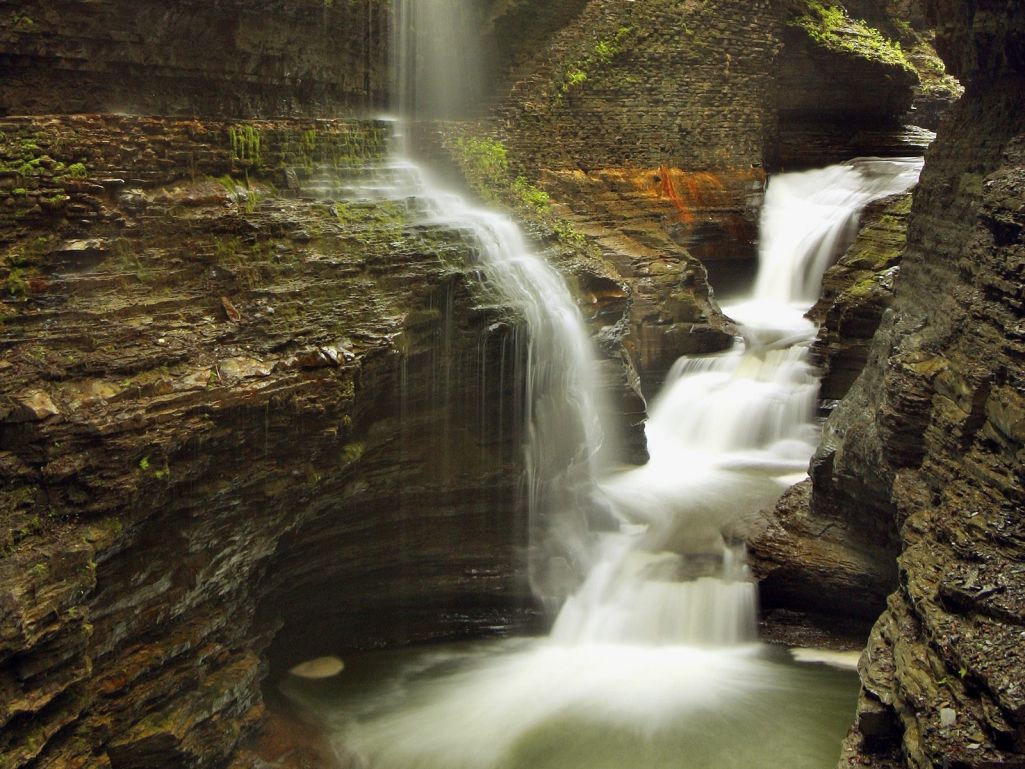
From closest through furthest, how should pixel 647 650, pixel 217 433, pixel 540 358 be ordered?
pixel 217 433
pixel 647 650
pixel 540 358

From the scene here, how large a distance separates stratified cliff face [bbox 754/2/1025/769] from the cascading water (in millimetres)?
1427

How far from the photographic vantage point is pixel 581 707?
7.69 meters

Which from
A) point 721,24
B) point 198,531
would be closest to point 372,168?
A: point 198,531

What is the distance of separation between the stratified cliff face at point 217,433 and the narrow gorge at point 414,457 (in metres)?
0.03

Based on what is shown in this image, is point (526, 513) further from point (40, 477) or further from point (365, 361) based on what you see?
point (40, 477)

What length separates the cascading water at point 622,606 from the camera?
7262 millimetres

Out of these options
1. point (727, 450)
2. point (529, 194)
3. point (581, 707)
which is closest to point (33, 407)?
point (581, 707)

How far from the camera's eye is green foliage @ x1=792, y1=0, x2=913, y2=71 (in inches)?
674

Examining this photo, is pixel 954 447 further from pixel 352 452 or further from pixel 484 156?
pixel 484 156

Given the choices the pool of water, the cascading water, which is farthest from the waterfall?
the pool of water

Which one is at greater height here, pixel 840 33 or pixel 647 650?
pixel 840 33

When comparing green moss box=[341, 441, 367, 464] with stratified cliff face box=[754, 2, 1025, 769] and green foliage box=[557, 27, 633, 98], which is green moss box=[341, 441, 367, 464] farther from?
green foliage box=[557, 27, 633, 98]

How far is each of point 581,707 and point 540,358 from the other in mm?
3210

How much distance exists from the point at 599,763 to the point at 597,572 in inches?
108
